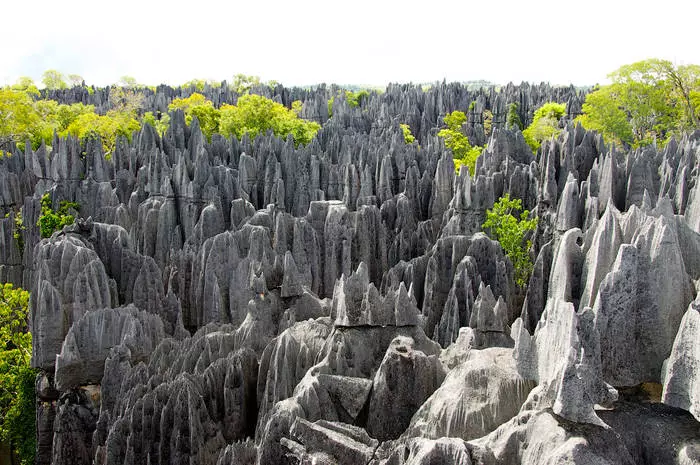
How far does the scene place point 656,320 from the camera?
821 cm

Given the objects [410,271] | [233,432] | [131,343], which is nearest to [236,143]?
[410,271]

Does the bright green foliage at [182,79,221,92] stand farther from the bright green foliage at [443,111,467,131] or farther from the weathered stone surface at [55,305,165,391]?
the weathered stone surface at [55,305,165,391]

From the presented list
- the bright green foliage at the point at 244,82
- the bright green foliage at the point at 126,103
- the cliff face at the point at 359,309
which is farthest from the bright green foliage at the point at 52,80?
the cliff face at the point at 359,309

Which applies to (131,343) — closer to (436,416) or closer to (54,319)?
(54,319)

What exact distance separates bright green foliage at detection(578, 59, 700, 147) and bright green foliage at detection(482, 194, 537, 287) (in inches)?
898

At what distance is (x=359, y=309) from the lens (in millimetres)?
11508

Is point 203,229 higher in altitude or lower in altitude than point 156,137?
lower

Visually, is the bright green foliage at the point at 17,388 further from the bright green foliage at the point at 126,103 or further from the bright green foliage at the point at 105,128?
the bright green foliage at the point at 126,103

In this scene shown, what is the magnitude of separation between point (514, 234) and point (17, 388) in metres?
15.4

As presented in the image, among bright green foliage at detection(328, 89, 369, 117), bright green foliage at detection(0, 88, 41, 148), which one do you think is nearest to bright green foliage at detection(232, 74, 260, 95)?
bright green foliage at detection(328, 89, 369, 117)

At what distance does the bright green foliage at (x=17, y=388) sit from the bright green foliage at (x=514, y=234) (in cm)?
1432

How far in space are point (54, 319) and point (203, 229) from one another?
8.19m

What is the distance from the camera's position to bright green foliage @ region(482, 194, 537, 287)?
2067 centimetres

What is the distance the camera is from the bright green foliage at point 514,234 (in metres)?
20.7
